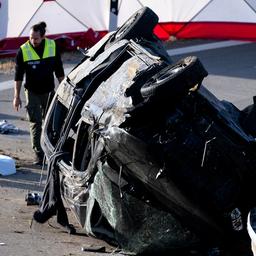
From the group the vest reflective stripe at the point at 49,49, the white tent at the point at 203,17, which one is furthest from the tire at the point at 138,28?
the white tent at the point at 203,17

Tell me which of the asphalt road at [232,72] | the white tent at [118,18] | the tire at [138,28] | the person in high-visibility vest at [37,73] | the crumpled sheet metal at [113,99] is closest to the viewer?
the crumpled sheet metal at [113,99]

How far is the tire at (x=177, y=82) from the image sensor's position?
6.58 metres

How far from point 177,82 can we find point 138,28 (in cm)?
200

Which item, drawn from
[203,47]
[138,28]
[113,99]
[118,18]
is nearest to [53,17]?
[118,18]

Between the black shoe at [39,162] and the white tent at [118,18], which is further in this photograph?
the white tent at [118,18]

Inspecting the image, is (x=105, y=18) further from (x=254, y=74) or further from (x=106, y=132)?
(x=106, y=132)

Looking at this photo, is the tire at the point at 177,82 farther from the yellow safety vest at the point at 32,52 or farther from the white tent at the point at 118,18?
the white tent at the point at 118,18

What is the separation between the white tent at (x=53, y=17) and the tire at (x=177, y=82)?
10759mm

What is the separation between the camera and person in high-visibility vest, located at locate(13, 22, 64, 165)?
421 inches

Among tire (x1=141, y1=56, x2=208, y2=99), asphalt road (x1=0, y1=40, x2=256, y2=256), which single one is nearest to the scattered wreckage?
tire (x1=141, y1=56, x2=208, y2=99)

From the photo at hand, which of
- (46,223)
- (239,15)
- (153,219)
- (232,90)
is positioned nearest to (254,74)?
(232,90)

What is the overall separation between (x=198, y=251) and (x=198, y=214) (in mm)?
534

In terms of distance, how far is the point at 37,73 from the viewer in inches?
422

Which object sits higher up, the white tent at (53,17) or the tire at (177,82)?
the tire at (177,82)
